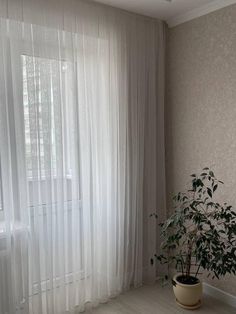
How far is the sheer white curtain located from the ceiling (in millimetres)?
88

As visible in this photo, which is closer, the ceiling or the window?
the window

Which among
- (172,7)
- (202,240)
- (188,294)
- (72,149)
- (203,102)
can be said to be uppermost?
(172,7)

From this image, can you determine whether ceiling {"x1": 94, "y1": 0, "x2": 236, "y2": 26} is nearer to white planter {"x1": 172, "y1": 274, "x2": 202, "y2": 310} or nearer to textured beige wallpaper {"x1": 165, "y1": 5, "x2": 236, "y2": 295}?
textured beige wallpaper {"x1": 165, "y1": 5, "x2": 236, "y2": 295}

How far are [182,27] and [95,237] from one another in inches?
84.0

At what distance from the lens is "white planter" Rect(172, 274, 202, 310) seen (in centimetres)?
254

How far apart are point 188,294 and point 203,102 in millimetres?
1687

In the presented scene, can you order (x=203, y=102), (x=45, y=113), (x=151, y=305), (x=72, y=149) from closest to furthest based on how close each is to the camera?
(x=45, y=113) → (x=72, y=149) → (x=151, y=305) → (x=203, y=102)

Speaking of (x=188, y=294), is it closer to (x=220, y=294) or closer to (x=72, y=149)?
(x=220, y=294)

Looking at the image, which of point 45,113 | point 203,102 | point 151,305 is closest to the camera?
point 45,113

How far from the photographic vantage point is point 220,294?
107 inches

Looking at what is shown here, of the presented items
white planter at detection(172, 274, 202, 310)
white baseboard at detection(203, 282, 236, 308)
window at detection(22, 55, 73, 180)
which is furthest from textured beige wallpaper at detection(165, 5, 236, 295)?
window at detection(22, 55, 73, 180)

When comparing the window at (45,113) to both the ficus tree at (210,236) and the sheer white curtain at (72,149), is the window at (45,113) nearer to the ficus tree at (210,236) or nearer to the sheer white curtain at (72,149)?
the sheer white curtain at (72,149)

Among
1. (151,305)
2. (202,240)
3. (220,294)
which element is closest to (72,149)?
(202,240)

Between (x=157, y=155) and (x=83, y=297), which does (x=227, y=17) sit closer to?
(x=157, y=155)
